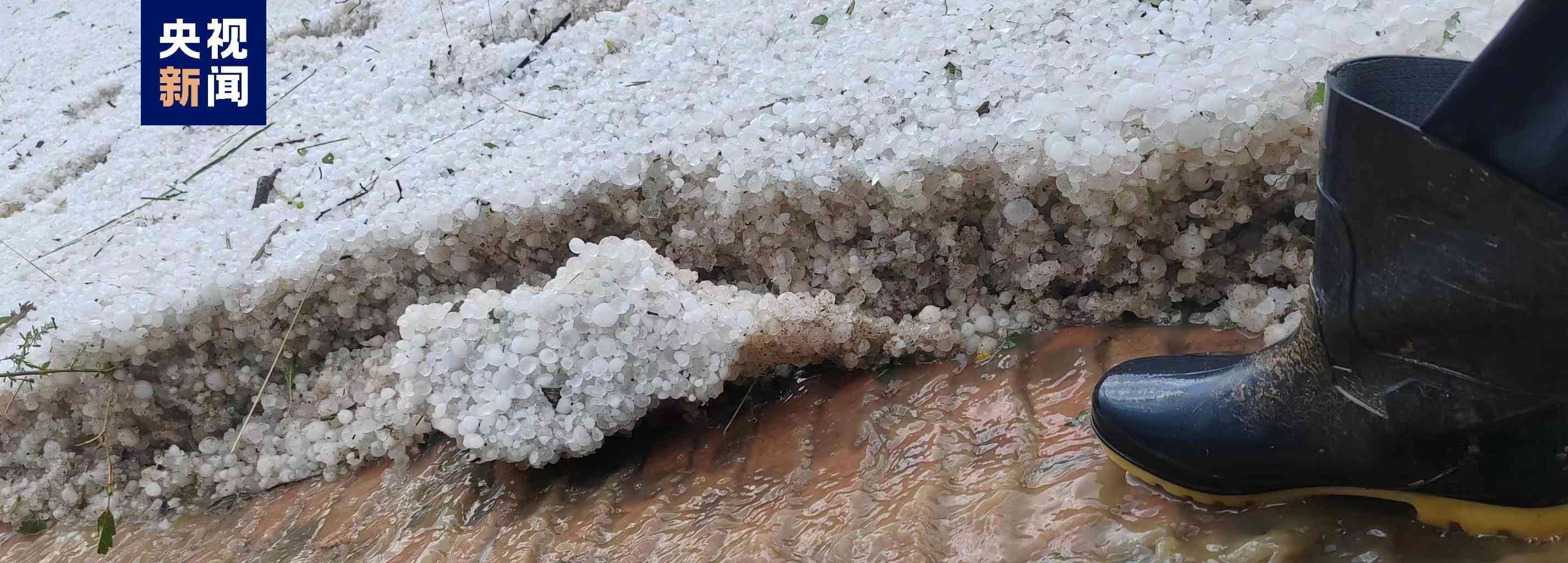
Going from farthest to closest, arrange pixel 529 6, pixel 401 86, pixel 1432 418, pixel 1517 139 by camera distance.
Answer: pixel 529 6, pixel 401 86, pixel 1432 418, pixel 1517 139

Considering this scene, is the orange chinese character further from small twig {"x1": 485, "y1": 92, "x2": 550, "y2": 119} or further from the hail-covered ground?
small twig {"x1": 485, "y1": 92, "x2": 550, "y2": 119}

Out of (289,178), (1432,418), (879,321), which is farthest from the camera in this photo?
(289,178)

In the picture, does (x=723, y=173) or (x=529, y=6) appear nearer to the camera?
(x=723, y=173)

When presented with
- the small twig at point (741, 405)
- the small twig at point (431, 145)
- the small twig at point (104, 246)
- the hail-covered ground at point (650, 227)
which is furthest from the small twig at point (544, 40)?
the small twig at point (741, 405)

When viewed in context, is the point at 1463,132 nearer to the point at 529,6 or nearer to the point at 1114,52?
the point at 1114,52

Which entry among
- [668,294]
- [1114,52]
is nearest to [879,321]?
[668,294]

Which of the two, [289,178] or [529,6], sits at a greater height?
[529,6]
